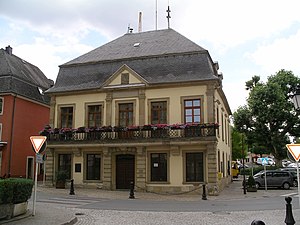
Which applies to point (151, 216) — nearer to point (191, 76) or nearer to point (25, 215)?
point (25, 215)

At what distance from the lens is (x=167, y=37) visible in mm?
27812

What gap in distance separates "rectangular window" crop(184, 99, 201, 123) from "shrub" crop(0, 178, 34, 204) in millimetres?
13526

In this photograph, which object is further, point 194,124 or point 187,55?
point 187,55

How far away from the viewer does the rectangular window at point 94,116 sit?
2542 cm

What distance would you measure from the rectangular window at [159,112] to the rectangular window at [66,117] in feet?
22.2

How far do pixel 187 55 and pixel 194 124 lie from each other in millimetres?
5488

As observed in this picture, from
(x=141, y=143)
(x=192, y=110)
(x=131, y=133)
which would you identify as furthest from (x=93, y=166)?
(x=192, y=110)

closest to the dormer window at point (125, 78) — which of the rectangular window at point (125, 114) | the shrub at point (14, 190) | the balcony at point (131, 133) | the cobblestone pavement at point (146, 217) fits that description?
the rectangular window at point (125, 114)

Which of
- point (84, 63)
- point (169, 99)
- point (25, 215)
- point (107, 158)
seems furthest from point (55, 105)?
point (25, 215)

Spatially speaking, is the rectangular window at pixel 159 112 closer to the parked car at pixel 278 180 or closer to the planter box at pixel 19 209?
the parked car at pixel 278 180

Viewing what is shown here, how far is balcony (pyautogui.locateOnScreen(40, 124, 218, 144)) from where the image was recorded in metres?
21.7

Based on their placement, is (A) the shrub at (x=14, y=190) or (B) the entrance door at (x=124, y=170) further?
(B) the entrance door at (x=124, y=170)

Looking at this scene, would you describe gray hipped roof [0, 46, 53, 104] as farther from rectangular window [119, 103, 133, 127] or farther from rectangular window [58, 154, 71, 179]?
rectangular window [119, 103, 133, 127]

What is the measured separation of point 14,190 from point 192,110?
14.6 metres
